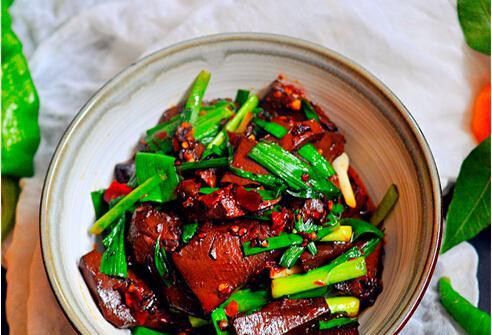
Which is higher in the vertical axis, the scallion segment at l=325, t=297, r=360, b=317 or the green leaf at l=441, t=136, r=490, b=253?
the scallion segment at l=325, t=297, r=360, b=317

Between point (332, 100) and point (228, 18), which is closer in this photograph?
point (332, 100)

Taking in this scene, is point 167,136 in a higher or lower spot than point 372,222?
higher

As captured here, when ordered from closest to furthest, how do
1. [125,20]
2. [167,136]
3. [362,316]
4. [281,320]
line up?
1. [281,320]
2. [362,316]
3. [167,136]
4. [125,20]

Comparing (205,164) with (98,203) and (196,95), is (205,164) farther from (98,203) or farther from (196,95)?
(98,203)

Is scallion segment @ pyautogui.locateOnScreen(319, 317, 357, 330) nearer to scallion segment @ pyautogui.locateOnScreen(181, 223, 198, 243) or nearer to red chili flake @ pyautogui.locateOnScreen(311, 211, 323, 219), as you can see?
red chili flake @ pyautogui.locateOnScreen(311, 211, 323, 219)

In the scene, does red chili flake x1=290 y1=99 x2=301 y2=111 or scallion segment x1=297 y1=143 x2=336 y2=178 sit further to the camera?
red chili flake x1=290 y1=99 x2=301 y2=111

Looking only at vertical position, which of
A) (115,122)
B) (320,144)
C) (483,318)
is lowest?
(483,318)

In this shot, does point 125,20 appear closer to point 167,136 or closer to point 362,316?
point 167,136

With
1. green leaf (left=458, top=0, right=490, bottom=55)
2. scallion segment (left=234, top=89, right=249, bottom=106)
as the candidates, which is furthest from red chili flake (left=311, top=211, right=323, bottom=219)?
green leaf (left=458, top=0, right=490, bottom=55)

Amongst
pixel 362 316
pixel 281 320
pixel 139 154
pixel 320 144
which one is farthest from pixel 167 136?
pixel 362 316
